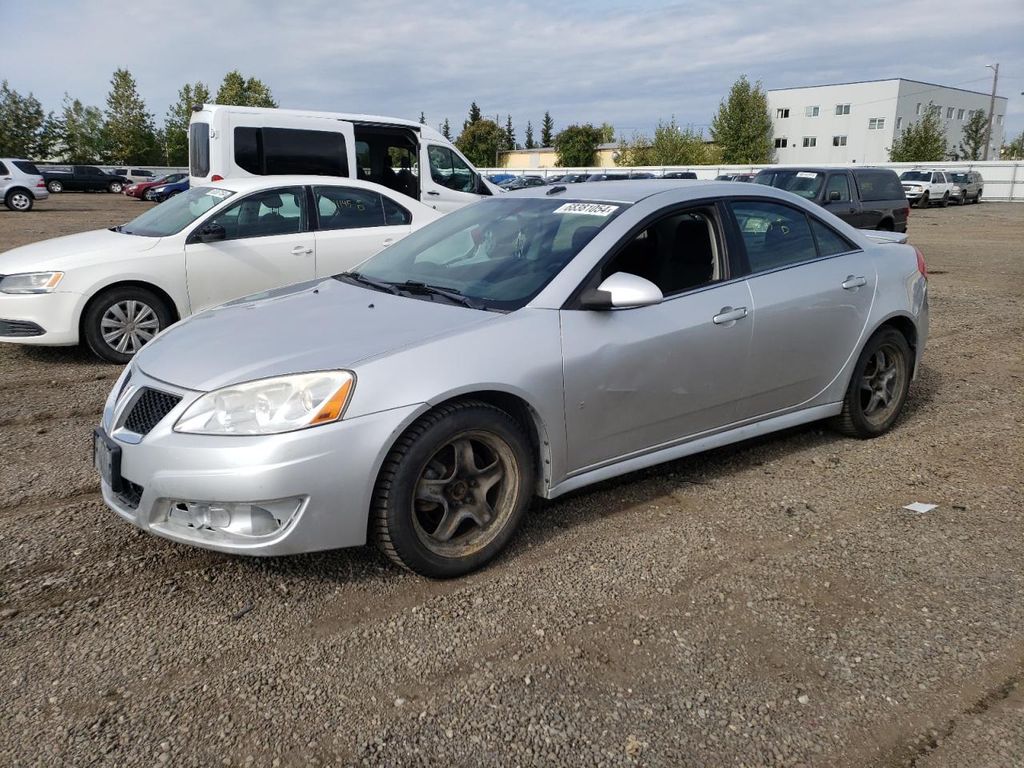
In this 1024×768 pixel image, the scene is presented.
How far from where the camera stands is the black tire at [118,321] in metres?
6.83

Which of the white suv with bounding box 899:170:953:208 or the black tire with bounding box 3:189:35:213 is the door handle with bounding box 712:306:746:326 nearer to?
the black tire with bounding box 3:189:35:213

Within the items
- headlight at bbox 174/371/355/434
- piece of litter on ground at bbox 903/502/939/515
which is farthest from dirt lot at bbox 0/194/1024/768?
headlight at bbox 174/371/355/434

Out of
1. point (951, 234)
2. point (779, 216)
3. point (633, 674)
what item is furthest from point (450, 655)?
point (951, 234)

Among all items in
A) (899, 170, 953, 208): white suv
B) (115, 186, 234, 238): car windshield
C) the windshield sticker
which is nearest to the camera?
the windshield sticker

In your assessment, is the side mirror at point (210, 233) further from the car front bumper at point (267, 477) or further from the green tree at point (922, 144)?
the green tree at point (922, 144)

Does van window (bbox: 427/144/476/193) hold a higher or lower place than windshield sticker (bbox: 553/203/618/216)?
higher

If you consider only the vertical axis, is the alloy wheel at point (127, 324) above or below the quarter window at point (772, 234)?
below

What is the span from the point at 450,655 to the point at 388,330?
1.29 meters

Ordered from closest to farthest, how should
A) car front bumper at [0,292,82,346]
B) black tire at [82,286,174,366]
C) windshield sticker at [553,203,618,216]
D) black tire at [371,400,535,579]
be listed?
black tire at [371,400,535,579], windshield sticker at [553,203,618,216], car front bumper at [0,292,82,346], black tire at [82,286,174,366]

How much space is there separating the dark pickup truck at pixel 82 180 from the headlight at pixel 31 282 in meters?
43.1

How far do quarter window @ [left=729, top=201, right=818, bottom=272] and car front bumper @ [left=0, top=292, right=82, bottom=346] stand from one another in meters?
5.31

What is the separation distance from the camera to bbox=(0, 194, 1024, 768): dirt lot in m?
2.40

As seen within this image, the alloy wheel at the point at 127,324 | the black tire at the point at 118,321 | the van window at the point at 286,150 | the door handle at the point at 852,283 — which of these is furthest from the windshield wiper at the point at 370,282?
the van window at the point at 286,150

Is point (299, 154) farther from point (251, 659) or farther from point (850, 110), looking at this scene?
point (850, 110)
